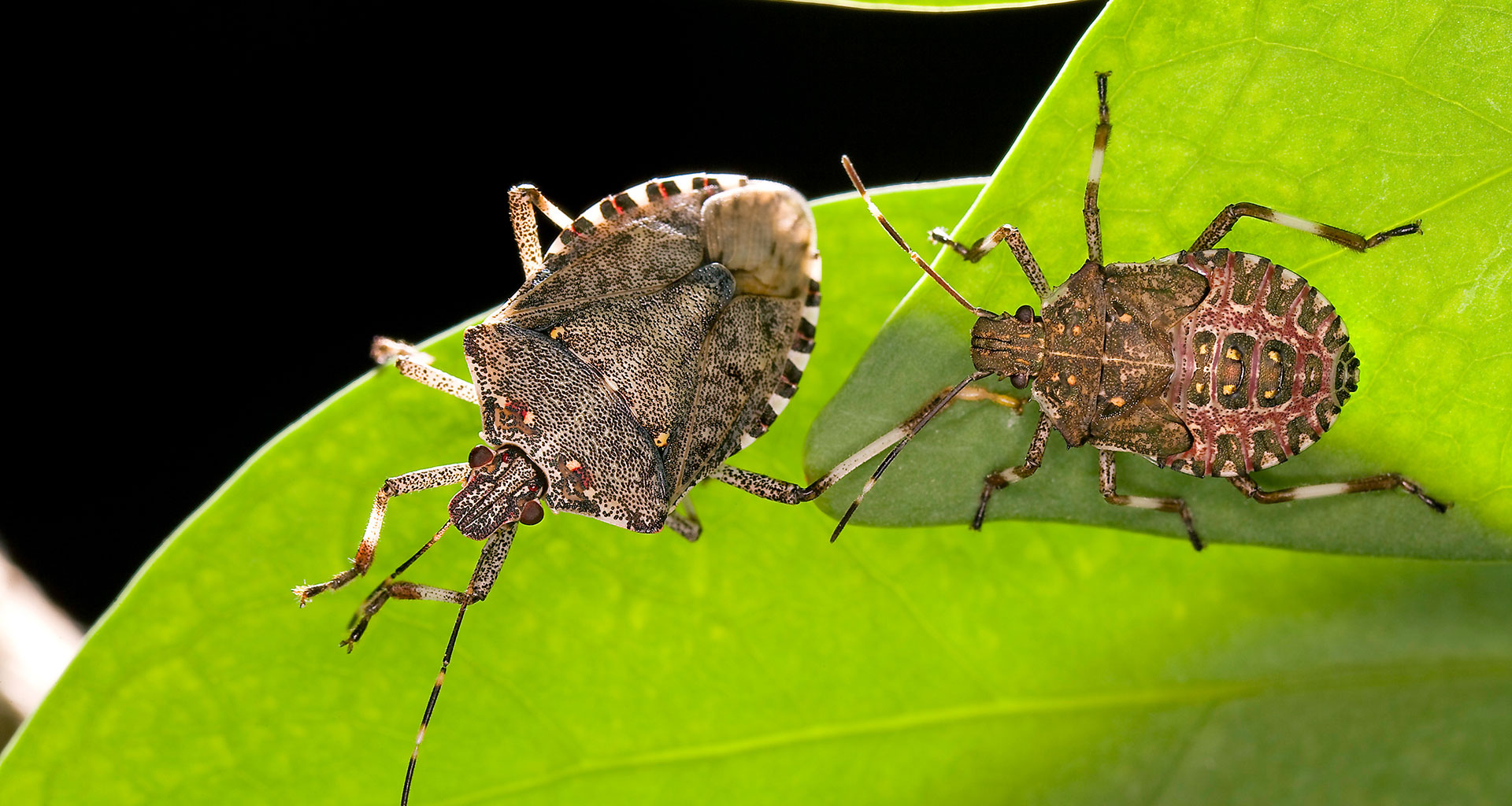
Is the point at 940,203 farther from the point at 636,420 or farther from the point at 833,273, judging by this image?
the point at 636,420

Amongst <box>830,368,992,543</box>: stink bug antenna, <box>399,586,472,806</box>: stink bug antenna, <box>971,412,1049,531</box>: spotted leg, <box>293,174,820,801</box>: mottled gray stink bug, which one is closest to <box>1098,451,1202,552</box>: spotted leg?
<box>971,412,1049,531</box>: spotted leg

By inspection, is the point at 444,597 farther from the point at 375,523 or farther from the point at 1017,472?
the point at 1017,472

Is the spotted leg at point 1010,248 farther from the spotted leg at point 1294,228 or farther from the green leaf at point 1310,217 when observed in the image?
the spotted leg at point 1294,228

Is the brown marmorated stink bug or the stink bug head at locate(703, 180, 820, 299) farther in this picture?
the stink bug head at locate(703, 180, 820, 299)

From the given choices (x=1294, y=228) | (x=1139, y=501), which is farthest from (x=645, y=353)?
(x=1294, y=228)

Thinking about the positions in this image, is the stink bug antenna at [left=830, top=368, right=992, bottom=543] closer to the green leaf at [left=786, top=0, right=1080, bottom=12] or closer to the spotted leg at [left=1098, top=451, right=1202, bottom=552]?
the spotted leg at [left=1098, top=451, right=1202, bottom=552]

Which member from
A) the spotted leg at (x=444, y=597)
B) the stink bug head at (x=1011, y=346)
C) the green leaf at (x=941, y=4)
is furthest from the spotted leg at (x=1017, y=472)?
the spotted leg at (x=444, y=597)
